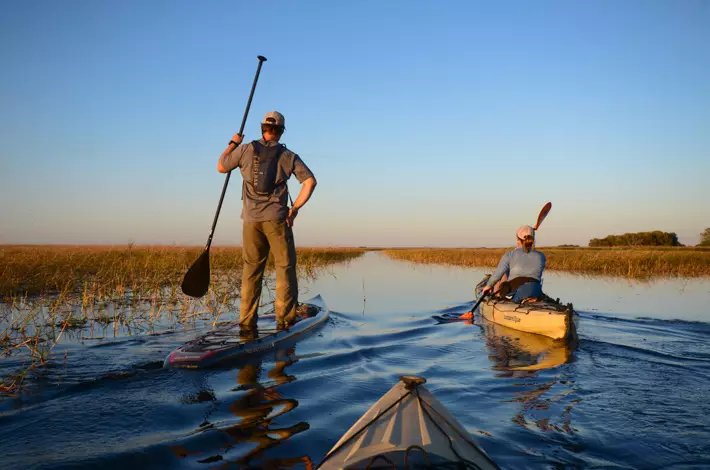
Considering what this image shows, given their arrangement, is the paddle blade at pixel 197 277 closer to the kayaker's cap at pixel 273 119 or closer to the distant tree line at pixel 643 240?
the kayaker's cap at pixel 273 119

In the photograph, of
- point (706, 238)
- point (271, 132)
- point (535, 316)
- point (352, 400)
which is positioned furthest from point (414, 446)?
point (706, 238)

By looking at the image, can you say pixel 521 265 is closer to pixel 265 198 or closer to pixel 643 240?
pixel 265 198

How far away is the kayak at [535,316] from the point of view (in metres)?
7.68

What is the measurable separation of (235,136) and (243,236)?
4.90 feet

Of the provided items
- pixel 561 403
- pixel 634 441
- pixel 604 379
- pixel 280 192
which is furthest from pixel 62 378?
pixel 604 379

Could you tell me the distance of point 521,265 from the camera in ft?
30.6

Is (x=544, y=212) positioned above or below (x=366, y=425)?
above

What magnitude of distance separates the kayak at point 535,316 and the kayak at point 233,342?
3691 mm

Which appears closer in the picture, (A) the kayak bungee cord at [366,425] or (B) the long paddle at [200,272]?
(A) the kayak bungee cord at [366,425]

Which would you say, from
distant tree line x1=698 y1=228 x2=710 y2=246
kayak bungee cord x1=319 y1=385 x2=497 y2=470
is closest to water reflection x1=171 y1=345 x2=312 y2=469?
kayak bungee cord x1=319 y1=385 x2=497 y2=470

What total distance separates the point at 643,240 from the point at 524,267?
7859 centimetres

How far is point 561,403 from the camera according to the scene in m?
4.74

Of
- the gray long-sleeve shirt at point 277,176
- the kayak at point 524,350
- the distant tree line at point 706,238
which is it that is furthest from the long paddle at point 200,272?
the distant tree line at point 706,238

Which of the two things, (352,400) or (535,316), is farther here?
(535,316)
